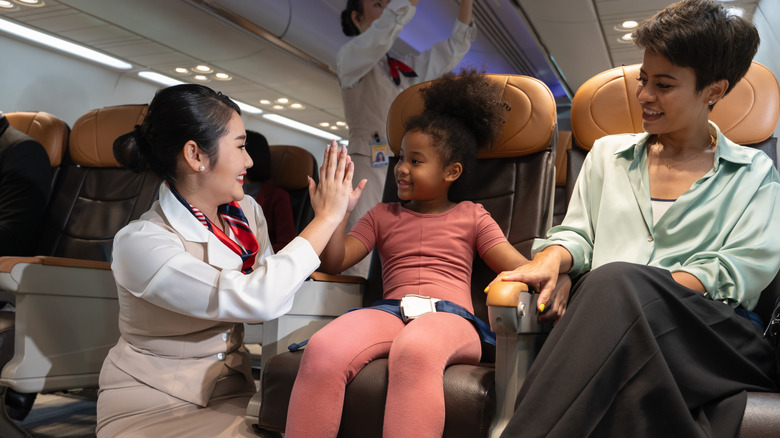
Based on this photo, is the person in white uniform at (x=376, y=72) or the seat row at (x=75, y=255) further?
the person in white uniform at (x=376, y=72)

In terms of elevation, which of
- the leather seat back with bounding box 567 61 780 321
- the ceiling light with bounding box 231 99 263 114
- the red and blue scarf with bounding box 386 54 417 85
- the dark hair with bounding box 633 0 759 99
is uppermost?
the ceiling light with bounding box 231 99 263 114

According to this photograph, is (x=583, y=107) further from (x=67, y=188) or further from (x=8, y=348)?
(x=67, y=188)

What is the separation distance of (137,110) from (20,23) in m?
2.87

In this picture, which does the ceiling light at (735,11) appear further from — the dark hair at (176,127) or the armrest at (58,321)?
the armrest at (58,321)

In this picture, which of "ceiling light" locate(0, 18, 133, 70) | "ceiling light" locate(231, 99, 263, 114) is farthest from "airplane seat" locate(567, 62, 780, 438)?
"ceiling light" locate(231, 99, 263, 114)

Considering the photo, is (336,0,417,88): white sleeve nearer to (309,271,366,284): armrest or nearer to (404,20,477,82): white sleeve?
(404,20,477,82): white sleeve

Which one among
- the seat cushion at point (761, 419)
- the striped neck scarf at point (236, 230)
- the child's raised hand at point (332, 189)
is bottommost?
the seat cushion at point (761, 419)

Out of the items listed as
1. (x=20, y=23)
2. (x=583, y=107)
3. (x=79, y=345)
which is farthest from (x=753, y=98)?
(x=20, y=23)

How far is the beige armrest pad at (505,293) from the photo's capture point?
119 cm

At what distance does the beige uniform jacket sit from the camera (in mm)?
1421

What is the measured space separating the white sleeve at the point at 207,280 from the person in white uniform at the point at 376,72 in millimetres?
1600

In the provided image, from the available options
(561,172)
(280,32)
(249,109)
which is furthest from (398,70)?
(249,109)

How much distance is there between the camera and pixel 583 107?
1.93 meters

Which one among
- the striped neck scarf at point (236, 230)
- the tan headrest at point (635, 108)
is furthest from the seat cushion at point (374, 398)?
the tan headrest at point (635, 108)
